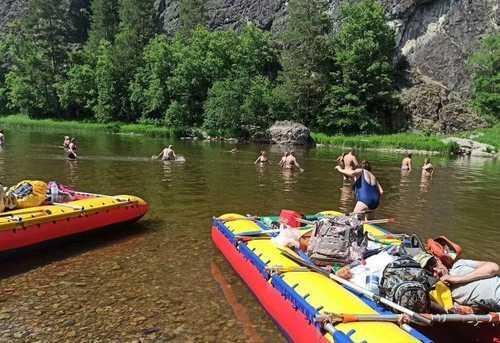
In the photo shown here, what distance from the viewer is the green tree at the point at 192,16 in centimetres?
6662

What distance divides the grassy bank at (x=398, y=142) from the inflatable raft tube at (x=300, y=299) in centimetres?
3181

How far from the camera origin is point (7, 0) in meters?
87.4

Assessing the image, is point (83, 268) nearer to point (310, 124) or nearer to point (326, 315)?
point (326, 315)

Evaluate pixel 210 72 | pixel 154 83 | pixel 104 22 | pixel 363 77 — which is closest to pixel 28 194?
pixel 363 77

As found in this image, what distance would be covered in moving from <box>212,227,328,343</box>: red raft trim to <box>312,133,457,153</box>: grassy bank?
103ft

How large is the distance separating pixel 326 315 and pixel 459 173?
2181 centimetres

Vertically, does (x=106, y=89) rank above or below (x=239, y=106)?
above

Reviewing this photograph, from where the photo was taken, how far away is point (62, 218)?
9.59m

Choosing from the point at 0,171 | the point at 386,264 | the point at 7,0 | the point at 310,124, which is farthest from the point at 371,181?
the point at 7,0

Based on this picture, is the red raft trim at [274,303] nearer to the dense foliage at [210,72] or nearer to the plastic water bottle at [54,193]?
the plastic water bottle at [54,193]

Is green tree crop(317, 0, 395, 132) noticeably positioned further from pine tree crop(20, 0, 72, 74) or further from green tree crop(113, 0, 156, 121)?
pine tree crop(20, 0, 72, 74)

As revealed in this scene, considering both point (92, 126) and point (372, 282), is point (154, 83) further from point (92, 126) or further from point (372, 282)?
point (372, 282)

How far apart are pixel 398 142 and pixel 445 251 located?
34.3m

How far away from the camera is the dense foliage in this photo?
159 feet
